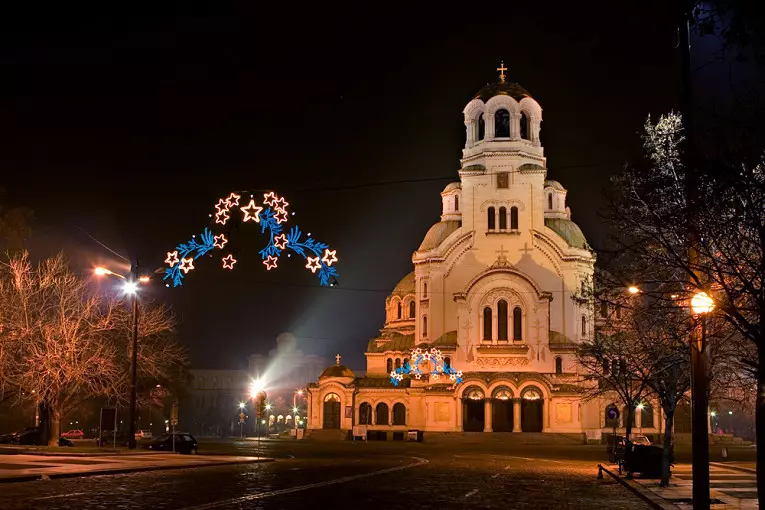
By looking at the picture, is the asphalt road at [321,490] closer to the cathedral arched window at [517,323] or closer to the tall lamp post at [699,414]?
the tall lamp post at [699,414]

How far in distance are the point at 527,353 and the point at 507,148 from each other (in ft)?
54.9

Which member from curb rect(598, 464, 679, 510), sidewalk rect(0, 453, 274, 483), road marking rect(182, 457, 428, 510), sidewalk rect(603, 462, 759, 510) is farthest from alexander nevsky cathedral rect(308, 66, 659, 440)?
curb rect(598, 464, 679, 510)

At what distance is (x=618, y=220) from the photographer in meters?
19.0

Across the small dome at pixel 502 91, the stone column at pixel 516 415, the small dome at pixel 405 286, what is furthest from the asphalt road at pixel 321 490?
the small dome at pixel 405 286

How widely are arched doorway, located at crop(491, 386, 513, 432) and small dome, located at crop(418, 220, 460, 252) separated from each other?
14.7 m

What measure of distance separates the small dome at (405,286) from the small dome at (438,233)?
10767mm

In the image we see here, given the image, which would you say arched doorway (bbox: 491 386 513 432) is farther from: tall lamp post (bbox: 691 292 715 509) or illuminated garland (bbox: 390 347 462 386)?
tall lamp post (bbox: 691 292 715 509)

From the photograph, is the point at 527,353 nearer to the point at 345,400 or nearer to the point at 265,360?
the point at 345,400

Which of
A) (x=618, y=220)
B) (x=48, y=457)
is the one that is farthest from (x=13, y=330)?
(x=618, y=220)

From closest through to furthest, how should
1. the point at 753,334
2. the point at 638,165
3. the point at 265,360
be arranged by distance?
the point at 753,334, the point at 638,165, the point at 265,360

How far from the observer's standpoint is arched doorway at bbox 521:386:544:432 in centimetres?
7506

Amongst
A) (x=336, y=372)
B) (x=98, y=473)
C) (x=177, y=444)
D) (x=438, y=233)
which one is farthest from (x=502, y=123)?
(x=98, y=473)

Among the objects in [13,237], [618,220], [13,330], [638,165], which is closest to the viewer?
[638,165]

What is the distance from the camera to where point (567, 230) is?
83.0 m
